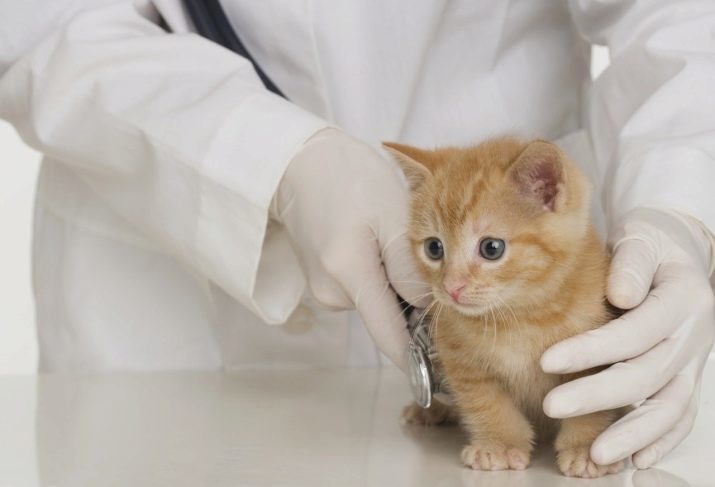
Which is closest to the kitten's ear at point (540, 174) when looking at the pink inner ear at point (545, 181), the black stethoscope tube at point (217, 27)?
the pink inner ear at point (545, 181)

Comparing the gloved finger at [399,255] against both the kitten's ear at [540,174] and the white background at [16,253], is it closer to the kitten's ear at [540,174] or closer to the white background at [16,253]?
the kitten's ear at [540,174]

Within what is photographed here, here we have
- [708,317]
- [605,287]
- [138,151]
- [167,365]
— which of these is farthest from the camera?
[167,365]

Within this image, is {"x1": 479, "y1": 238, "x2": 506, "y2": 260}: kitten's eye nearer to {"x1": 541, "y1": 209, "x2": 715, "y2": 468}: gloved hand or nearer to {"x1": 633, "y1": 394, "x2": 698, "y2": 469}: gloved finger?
{"x1": 541, "y1": 209, "x2": 715, "y2": 468}: gloved hand

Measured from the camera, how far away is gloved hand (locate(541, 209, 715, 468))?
1.12 metres

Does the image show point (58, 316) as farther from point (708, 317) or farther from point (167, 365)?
point (708, 317)

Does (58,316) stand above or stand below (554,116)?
below

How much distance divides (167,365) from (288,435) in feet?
1.95

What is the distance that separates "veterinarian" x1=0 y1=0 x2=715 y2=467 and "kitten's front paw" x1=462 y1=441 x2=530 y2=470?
3.9 inches

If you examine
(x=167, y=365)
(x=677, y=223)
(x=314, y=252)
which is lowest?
(x=167, y=365)

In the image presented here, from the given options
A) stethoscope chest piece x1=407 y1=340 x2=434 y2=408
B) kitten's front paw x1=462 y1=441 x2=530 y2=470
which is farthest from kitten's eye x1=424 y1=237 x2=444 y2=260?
kitten's front paw x1=462 y1=441 x2=530 y2=470

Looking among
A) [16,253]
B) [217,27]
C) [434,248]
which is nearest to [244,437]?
[434,248]

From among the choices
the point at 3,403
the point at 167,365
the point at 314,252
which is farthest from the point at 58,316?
the point at 314,252

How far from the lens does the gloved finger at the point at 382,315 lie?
1.38 m

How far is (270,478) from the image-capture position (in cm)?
108
